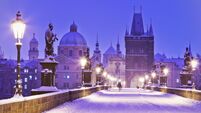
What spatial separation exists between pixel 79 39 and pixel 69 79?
1457cm

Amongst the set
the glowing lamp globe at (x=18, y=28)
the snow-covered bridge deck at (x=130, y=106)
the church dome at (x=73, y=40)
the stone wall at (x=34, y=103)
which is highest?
the church dome at (x=73, y=40)

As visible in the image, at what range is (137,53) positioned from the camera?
176500mm

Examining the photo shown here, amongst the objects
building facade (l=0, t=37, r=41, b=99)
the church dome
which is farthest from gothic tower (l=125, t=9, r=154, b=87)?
building facade (l=0, t=37, r=41, b=99)

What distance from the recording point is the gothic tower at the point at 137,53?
578ft

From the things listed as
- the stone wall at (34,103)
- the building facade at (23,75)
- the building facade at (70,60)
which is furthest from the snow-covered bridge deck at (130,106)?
the building facade at (70,60)

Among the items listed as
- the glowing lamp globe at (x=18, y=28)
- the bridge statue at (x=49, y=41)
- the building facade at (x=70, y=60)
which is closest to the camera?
the glowing lamp globe at (x=18, y=28)

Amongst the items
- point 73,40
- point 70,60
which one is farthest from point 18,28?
point 73,40

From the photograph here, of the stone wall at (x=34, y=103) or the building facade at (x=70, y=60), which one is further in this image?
the building facade at (x=70, y=60)

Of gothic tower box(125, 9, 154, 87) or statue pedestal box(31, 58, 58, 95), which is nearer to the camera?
statue pedestal box(31, 58, 58, 95)

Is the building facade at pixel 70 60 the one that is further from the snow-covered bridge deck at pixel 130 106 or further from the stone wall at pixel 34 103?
the stone wall at pixel 34 103

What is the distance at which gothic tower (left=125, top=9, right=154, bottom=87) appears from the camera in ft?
578

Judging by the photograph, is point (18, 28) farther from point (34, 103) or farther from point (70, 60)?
point (70, 60)

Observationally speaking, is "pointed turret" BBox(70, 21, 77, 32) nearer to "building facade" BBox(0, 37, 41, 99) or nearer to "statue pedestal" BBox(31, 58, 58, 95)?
"building facade" BBox(0, 37, 41, 99)

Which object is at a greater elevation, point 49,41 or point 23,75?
point 49,41
